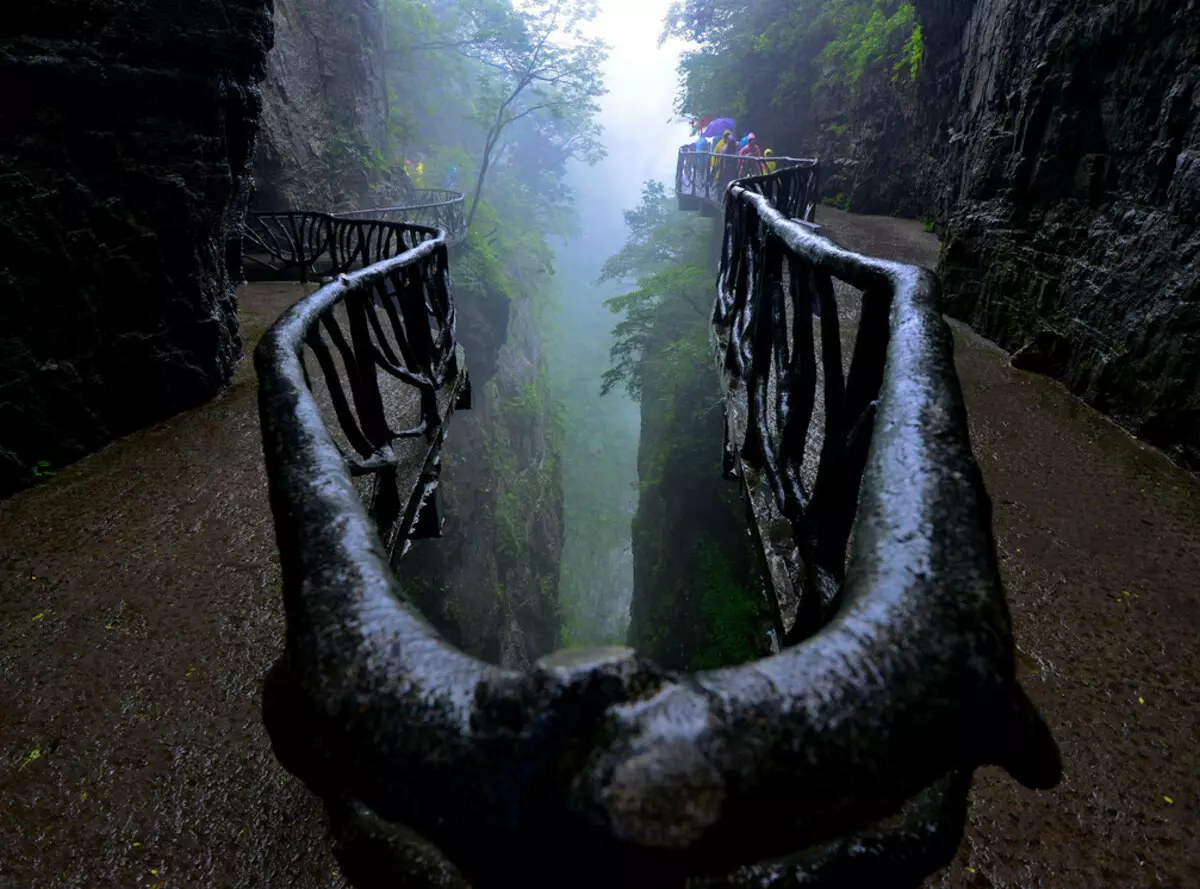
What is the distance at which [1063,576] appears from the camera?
253 cm

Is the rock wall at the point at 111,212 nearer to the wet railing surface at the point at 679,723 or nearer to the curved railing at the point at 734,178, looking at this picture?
the wet railing surface at the point at 679,723

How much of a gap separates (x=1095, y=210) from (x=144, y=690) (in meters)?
6.04

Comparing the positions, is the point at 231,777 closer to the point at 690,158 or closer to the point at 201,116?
the point at 201,116

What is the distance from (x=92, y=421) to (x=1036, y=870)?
510cm

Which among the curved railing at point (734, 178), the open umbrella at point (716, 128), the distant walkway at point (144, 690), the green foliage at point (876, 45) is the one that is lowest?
the distant walkway at point (144, 690)

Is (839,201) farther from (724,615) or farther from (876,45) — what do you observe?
(724,615)

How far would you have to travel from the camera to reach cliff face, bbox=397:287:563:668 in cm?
1099

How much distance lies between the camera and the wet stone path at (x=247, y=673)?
1.61m

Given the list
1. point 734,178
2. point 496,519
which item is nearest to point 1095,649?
point 734,178

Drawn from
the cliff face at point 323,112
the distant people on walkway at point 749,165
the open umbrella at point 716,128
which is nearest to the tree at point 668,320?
the distant people on walkway at point 749,165

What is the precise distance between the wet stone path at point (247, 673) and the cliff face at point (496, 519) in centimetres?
329

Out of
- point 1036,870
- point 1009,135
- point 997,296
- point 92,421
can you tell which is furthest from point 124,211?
point 1009,135

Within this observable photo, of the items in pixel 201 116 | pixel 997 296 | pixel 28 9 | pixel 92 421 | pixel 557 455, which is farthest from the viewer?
pixel 557 455

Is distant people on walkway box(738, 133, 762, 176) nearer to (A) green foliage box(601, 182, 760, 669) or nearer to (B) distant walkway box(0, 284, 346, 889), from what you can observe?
(A) green foliage box(601, 182, 760, 669)
